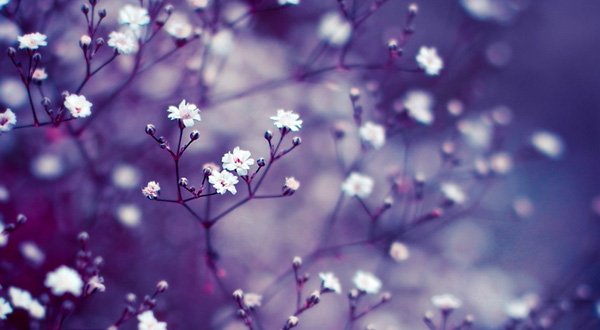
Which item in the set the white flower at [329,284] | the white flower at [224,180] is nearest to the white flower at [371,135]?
the white flower at [329,284]

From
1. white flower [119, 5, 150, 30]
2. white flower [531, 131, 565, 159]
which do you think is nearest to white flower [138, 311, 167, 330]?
white flower [119, 5, 150, 30]

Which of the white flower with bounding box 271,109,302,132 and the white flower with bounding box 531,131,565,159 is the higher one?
the white flower with bounding box 531,131,565,159

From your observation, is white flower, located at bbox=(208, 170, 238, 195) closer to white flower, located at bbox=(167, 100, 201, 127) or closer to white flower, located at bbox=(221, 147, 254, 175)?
white flower, located at bbox=(221, 147, 254, 175)

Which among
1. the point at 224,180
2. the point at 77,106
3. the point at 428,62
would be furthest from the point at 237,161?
the point at 428,62

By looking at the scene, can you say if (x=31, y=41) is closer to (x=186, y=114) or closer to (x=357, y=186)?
(x=186, y=114)

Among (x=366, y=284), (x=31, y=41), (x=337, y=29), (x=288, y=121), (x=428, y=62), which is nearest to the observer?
(x=31, y=41)

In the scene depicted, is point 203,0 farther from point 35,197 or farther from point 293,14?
point 293,14

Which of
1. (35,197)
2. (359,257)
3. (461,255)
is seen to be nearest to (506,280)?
(461,255)
